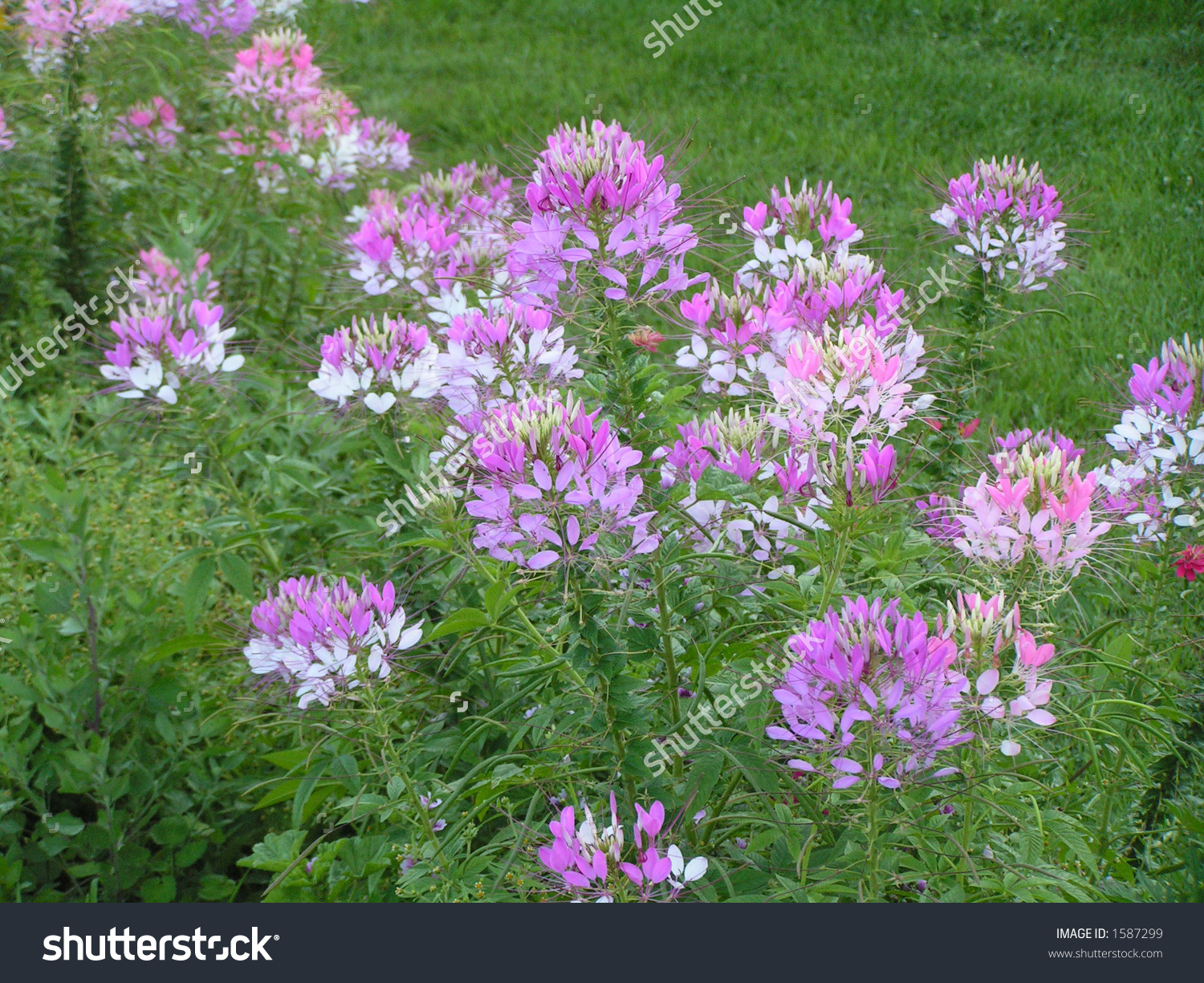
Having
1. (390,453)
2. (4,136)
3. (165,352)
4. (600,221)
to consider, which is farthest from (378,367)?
(4,136)

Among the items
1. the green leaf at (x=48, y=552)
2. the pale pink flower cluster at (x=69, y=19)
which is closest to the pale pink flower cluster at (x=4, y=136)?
the pale pink flower cluster at (x=69, y=19)

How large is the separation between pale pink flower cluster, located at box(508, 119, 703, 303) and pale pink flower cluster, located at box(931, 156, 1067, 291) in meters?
1.20

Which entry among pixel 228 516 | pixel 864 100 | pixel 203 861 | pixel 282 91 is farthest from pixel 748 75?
pixel 203 861

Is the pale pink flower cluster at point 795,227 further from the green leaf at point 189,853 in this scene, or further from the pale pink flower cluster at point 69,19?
the pale pink flower cluster at point 69,19

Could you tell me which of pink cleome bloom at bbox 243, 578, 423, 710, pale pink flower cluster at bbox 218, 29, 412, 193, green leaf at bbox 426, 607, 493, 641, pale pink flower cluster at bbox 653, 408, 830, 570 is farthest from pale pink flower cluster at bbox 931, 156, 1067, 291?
pale pink flower cluster at bbox 218, 29, 412, 193

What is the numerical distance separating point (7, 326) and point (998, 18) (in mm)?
5253

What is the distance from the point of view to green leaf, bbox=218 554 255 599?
2217 millimetres

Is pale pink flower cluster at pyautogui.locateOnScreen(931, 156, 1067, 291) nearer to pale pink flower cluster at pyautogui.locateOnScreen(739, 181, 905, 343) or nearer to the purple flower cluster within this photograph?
pale pink flower cluster at pyautogui.locateOnScreen(739, 181, 905, 343)

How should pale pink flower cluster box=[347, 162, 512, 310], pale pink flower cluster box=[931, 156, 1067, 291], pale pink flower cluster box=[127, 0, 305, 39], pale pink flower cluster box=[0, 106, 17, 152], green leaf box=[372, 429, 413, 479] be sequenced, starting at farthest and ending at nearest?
pale pink flower cluster box=[127, 0, 305, 39] → pale pink flower cluster box=[0, 106, 17, 152] → pale pink flower cluster box=[347, 162, 512, 310] → pale pink flower cluster box=[931, 156, 1067, 291] → green leaf box=[372, 429, 413, 479]

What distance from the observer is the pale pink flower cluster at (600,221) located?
143 cm

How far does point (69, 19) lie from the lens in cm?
365

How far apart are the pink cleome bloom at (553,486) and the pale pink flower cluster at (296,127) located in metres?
2.93

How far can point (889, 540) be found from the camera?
5.87 feet

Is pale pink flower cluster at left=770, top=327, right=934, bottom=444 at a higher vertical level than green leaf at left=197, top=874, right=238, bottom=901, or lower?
higher
